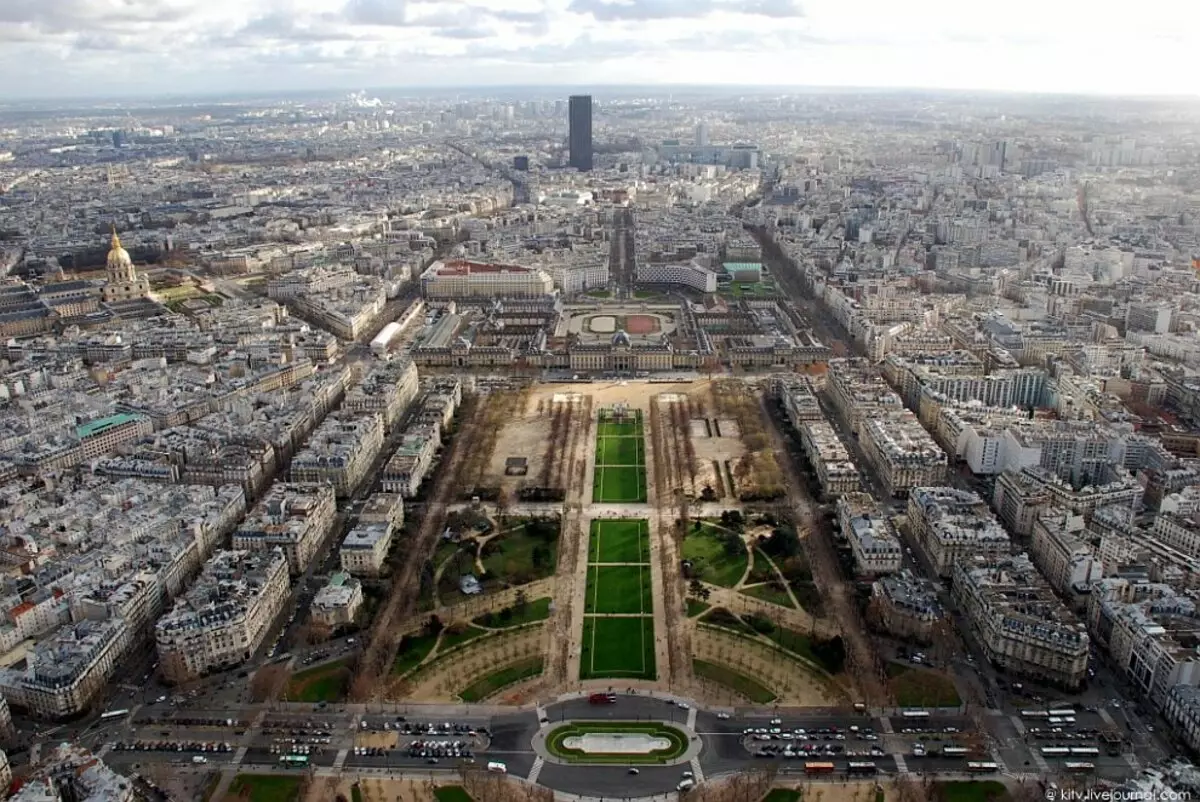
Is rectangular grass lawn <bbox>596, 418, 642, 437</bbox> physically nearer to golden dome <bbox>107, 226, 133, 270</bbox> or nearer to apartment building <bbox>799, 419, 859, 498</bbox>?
apartment building <bbox>799, 419, 859, 498</bbox>

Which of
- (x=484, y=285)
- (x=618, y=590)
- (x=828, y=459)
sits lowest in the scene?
(x=618, y=590)

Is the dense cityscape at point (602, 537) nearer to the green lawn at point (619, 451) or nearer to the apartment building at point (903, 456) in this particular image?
the apartment building at point (903, 456)

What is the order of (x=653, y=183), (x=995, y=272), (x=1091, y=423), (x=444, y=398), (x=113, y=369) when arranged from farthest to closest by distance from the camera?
(x=653, y=183) < (x=995, y=272) < (x=113, y=369) < (x=444, y=398) < (x=1091, y=423)

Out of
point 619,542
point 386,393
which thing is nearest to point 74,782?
point 619,542

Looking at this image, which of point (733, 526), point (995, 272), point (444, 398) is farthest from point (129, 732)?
point (995, 272)

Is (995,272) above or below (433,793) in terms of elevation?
above

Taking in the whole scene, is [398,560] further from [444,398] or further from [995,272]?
[995,272]

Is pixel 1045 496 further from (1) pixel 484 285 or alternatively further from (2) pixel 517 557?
(1) pixel 484 285
